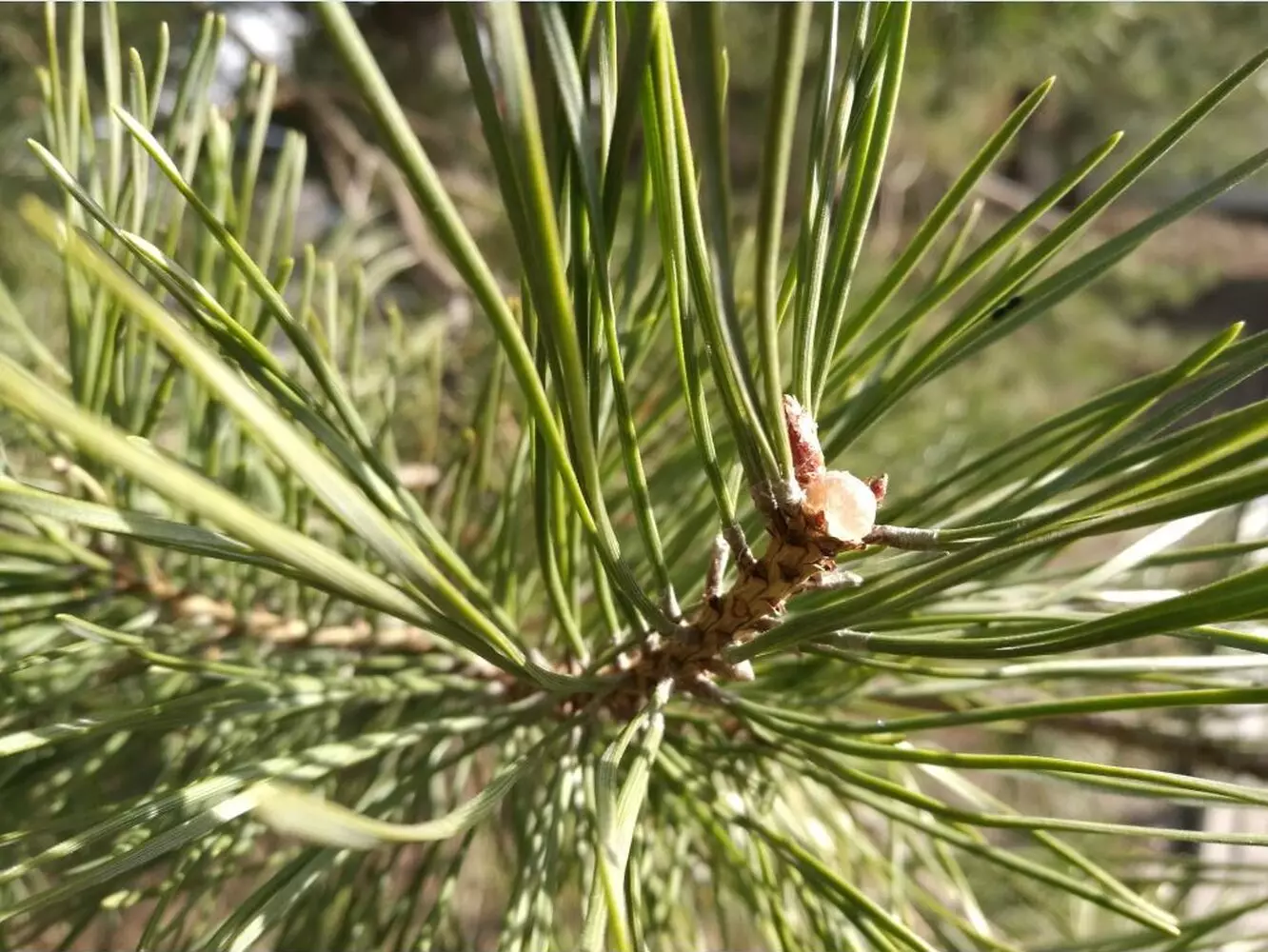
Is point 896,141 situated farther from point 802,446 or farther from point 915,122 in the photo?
point 802,446

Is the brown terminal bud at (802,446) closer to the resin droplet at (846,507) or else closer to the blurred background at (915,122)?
the resin droplet at (846,507)

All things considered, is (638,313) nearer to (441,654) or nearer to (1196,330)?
(441,654)

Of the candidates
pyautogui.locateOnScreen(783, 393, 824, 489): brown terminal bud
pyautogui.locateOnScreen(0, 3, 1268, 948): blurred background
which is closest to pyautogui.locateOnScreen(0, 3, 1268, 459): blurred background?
pyautogui.locateOnScreen(0, 3, 1268, 948): blurred background

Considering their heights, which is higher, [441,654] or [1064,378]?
[1064,378]

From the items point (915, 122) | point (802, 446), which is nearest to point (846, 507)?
point (802, 446)

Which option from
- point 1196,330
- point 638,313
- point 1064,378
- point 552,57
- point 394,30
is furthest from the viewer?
point 1196,330

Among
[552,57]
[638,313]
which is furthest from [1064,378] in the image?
[552,57]

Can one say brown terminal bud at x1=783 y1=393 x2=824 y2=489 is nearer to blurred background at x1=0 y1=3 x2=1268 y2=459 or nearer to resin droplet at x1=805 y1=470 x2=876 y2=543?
resin droplet at x1=805 y1=470 x2=876 y2=543

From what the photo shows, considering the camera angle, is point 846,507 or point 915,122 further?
point 915,122
